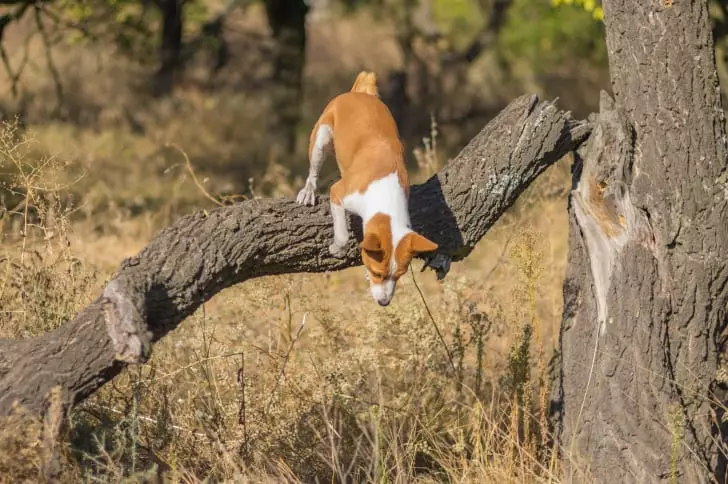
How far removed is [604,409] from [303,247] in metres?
1.72

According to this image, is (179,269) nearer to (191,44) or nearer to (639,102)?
(639,102)

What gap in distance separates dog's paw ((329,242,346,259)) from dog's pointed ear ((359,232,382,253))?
0.37 meters

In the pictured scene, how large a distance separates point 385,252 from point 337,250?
403mm

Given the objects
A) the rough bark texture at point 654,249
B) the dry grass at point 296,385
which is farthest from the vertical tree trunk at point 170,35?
the rough bark texture at point 654,249

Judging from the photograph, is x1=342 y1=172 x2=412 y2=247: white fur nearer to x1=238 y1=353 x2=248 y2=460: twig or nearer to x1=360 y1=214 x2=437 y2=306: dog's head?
x1=360 y1=214 x2=437 y2=306: dog's head

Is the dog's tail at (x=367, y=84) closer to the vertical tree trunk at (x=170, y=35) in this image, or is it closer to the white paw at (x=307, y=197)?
the white paw at (x=307, y=197)

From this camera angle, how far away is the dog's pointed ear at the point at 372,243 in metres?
4.44

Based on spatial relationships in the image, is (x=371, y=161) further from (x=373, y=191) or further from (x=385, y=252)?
(x=385, y=252)

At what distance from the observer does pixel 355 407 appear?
574 centimetres

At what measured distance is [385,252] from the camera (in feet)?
14.8

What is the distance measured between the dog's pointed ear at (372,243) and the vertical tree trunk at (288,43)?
32.5ft

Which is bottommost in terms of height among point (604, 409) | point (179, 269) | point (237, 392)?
point (604, 409)

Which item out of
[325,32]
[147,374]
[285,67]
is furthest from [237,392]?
[325,32]

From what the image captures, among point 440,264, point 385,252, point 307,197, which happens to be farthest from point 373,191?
point 440,264
